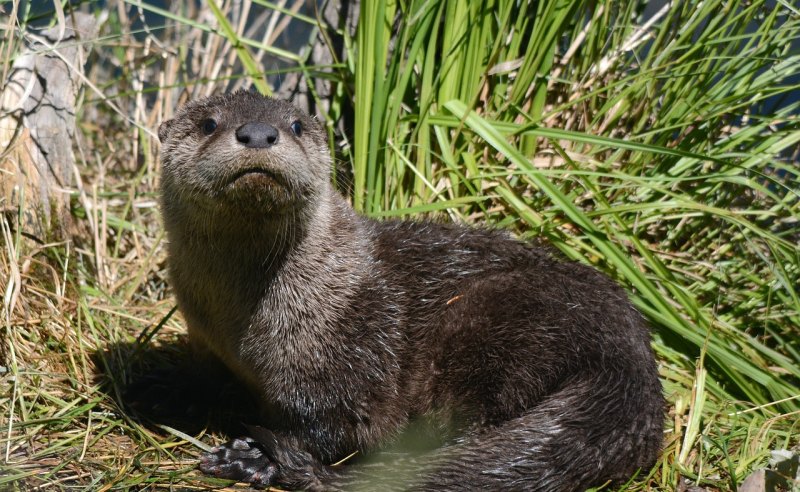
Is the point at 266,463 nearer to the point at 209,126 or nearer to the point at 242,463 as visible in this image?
the point at 242,463

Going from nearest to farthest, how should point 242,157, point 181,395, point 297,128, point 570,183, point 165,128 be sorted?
point 242,157, point 297,128, point 165,128, point 181,395, point 570,183

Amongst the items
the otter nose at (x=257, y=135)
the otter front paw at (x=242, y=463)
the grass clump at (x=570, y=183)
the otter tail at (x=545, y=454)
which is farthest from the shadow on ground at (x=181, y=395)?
the otter nose at (x=257, y=135)

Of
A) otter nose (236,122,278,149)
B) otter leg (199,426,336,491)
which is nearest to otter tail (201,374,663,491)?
otter leg (199,426,336,491)

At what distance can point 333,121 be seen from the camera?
414cm

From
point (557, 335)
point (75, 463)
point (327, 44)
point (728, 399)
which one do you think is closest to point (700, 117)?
point (728, 399)

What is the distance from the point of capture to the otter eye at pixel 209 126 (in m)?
2.84

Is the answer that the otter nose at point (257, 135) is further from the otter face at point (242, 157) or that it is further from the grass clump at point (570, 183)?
the grass clump at point (570, 183)

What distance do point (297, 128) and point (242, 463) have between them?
111 centimetres

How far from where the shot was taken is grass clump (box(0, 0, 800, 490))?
132 inches

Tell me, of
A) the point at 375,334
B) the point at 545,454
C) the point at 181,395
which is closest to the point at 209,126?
the point at 375,334

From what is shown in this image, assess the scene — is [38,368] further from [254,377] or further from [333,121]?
[333,121]

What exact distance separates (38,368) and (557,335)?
1.89 m

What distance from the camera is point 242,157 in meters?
2.56

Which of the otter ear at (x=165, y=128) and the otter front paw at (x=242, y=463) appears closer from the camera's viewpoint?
the otter front paw at (x=242, y=463)
